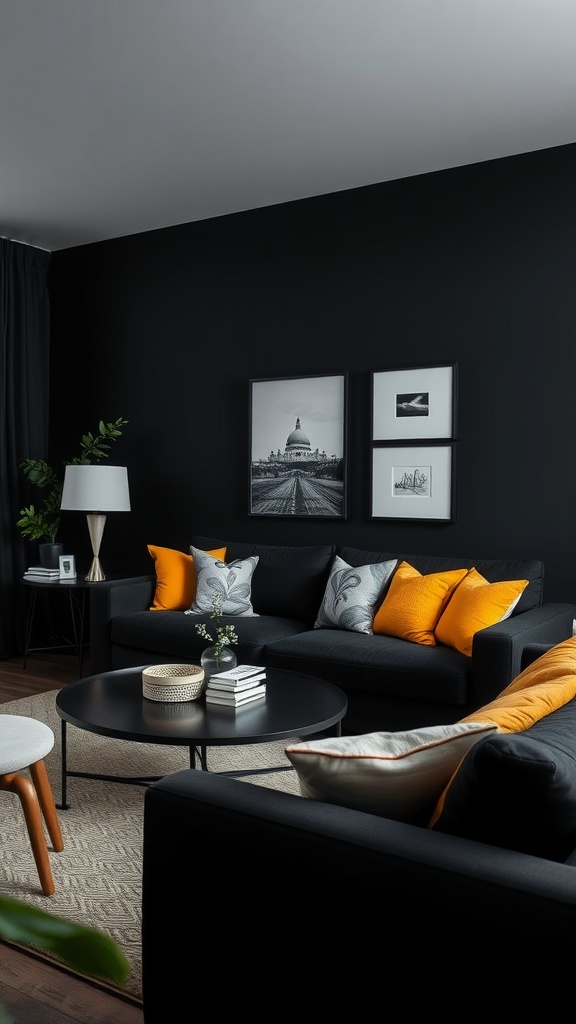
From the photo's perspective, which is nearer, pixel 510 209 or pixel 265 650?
pixel 265 650

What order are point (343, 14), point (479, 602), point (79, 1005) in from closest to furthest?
point (79, 1005), point (343, 14), point (479, 602)

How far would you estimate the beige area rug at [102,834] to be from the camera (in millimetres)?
2246

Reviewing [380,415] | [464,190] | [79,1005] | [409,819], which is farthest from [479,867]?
[464,190]

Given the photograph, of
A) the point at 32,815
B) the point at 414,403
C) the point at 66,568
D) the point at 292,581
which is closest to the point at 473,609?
the point at 292,581

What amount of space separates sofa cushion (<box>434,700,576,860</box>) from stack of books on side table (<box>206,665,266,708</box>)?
1.59 meters

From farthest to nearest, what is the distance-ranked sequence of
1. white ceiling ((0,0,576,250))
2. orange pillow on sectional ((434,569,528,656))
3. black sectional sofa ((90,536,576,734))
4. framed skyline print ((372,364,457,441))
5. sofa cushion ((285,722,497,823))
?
framed skyline print ((372,364,457,441))
orange pillow on sectional ((434,569,528,656))
black sectional sofa ((90,536,576,734))
white ceiling ((0,0,576,250))
sofa cushion ((285,722,497,823))

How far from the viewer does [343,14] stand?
115 inches

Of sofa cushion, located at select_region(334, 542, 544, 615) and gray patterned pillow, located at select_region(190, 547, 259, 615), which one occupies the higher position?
sofa cushion, located at select_region(334, 542, 544, 615)

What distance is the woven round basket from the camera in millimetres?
2869

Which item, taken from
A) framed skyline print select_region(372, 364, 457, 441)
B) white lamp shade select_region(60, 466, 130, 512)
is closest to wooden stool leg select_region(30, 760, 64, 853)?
white lamp shade select_region(60, 466, 130, 512)

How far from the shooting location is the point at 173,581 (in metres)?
4.56

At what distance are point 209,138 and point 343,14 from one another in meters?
1.19

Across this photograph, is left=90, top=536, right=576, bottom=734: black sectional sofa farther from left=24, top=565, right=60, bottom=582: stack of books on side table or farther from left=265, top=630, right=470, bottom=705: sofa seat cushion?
left=24, top=565, right=60, bottom=582: stack of books on side table

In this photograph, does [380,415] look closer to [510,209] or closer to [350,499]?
[350,499]
